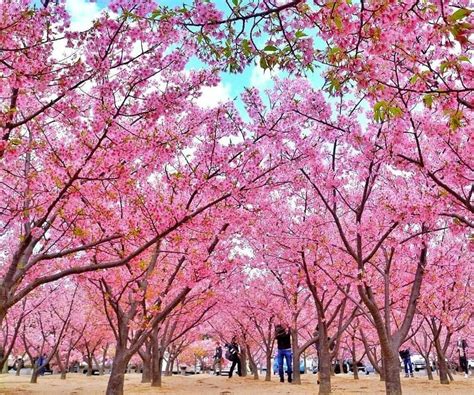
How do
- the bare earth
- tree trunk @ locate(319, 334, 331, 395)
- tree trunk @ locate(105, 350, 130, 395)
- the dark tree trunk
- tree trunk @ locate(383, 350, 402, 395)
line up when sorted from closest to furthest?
tree trunk @ locate(383, 350, 402, 395) → tree trunk @ locate(105, 350, 130, 395) → tree trunk @ locate(319, 334, 331, 395) → the bare earth → the dark tree trunk

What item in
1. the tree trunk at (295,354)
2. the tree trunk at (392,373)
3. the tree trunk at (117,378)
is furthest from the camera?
the tree trunk at (295,354)

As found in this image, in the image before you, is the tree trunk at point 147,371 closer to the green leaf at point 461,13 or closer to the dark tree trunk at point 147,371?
the dark tree trunk at point 147,371

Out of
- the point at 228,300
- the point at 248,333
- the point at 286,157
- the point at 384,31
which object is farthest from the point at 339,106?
the point at 248,333

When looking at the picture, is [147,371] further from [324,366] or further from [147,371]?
[324,366]

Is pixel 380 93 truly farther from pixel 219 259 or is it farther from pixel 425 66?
pixel 219 259

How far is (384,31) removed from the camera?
157 inches

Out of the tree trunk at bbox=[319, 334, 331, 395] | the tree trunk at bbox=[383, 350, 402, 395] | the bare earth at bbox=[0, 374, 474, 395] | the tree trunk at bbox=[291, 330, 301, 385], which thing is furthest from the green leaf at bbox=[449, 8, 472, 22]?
the tree trunk at bbox=[291, 330, 301, 385]

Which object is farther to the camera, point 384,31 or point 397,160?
point 397,160

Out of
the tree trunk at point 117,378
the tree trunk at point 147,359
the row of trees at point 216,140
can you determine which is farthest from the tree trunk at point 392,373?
the tree trunk at point 147,359

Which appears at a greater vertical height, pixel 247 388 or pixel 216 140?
pixel 216 140

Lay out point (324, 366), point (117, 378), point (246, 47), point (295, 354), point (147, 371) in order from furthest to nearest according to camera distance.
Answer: point (147, 371) < point (295, 354) < point (324, 366) < point (117, 378) < point (246, 47)

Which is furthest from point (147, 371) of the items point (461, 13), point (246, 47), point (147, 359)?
point (461, 13)

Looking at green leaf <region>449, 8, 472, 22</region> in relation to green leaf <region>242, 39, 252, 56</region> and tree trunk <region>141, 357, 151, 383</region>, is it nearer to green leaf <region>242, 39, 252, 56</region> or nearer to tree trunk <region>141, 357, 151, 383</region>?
green leaf <region>242, 39, 252, 56</region>

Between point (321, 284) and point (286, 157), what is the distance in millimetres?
7609
